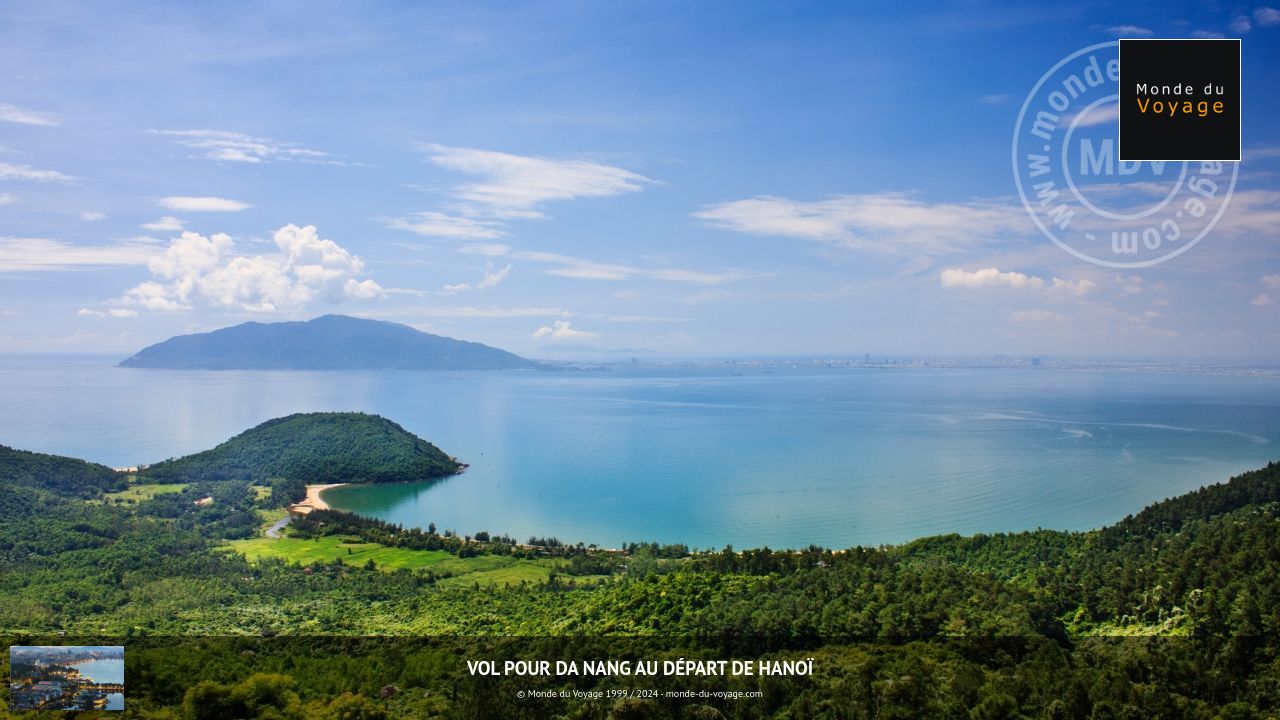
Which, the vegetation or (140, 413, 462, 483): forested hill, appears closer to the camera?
the vegetation

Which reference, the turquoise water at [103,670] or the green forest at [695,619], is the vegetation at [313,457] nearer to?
the green forest at [695,619]

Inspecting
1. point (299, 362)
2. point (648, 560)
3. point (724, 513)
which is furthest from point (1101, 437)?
point (299, 362)

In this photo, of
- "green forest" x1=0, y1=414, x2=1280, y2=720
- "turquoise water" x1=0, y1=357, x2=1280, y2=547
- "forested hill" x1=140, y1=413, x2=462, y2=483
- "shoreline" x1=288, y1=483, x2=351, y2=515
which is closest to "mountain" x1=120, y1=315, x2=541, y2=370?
"turquoise water" x1=0, y1=357, x2=1280, y2=547

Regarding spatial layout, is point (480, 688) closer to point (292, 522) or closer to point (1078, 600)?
point (1078, 600)

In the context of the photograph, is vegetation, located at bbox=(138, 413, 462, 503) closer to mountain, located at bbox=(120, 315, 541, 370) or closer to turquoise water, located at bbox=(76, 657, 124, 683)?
turquoise water, located at bbox=(76, 657, 124, 683)

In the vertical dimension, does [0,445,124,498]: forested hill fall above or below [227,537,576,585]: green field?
above

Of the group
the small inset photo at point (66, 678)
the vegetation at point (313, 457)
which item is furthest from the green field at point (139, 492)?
the small inset photo at point (66, 678)
